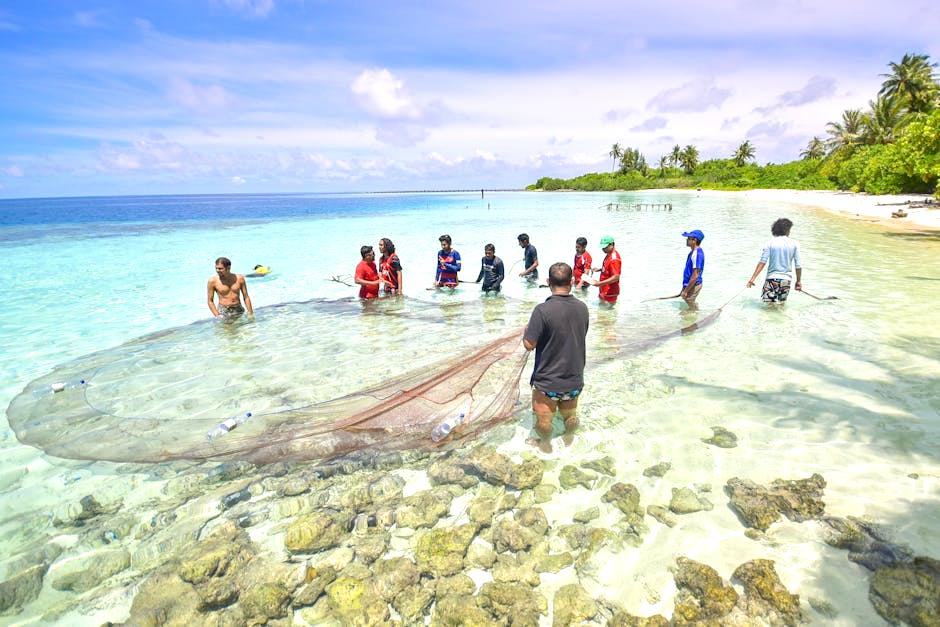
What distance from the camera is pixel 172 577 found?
3393 mm

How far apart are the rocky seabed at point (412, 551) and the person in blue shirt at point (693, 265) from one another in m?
5.69

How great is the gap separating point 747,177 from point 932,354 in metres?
98.5

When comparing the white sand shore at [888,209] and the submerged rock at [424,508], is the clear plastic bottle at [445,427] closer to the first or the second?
the submerged rock at [424,508]

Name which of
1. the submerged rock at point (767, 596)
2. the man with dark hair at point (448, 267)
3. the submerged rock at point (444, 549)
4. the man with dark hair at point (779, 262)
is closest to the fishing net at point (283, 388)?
the submerged rock at point (444, 549)

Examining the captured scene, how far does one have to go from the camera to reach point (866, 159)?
48.9m

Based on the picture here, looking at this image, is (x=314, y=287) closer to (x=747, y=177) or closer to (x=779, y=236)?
(x=779, y=236)

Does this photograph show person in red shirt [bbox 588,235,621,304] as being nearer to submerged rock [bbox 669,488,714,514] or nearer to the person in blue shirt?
the person in blue shirt

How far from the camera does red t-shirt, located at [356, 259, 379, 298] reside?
11.1 meters

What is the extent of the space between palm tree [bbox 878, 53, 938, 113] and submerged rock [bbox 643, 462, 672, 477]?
66.0m

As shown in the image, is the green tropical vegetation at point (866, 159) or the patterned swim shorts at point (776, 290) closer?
the patterned swim shorts at point (776, 290)

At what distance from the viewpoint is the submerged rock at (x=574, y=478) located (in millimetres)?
4312

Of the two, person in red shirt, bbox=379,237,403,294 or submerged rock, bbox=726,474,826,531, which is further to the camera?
person in red shirt, bbox=379,237,403,294

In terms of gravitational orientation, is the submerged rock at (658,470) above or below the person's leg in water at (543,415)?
below

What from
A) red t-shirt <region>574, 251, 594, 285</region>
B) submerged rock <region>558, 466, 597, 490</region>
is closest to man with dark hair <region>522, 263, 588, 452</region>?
submerged rock <region>558, 466, 597, 490</region>
